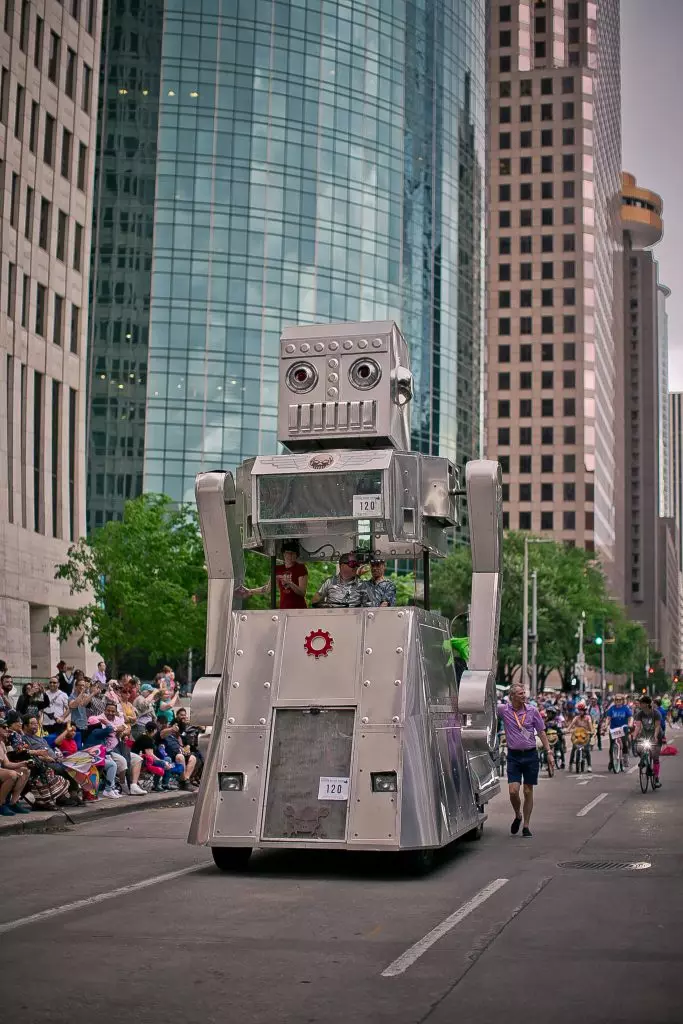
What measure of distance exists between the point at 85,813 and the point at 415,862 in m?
8.13

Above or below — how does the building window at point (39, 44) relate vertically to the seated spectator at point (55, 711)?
above

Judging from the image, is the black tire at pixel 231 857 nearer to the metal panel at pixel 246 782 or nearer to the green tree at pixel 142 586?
the metal panel at pixel 246 782

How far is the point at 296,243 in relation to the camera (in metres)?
93.6

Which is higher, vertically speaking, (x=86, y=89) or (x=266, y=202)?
(x=266, y=202)

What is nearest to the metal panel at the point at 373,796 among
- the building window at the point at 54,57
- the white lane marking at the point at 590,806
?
the white lane marking at the point at 590,806

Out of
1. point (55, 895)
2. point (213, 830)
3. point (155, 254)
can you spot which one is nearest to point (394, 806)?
point (213, 830)

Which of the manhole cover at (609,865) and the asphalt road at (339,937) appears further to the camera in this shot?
the manhole cover at (609,865)

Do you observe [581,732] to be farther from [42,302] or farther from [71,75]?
[71,75]

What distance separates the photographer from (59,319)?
50125 millimetres

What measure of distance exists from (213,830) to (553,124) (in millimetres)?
147243

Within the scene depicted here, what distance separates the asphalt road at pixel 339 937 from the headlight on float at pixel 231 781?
80 centimetres

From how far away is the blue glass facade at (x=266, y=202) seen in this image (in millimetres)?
90188

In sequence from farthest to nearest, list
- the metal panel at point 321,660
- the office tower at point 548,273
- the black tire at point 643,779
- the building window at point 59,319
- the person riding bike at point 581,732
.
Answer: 1. the office tower at point 548,273
2. the building window at point 59,319
3. the person riding bike at point 581,732
4. the black tire at point 643,779
5. the metal panel at point 321,660

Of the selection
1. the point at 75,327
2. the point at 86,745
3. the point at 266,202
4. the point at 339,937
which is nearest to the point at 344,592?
the point at 339,937
